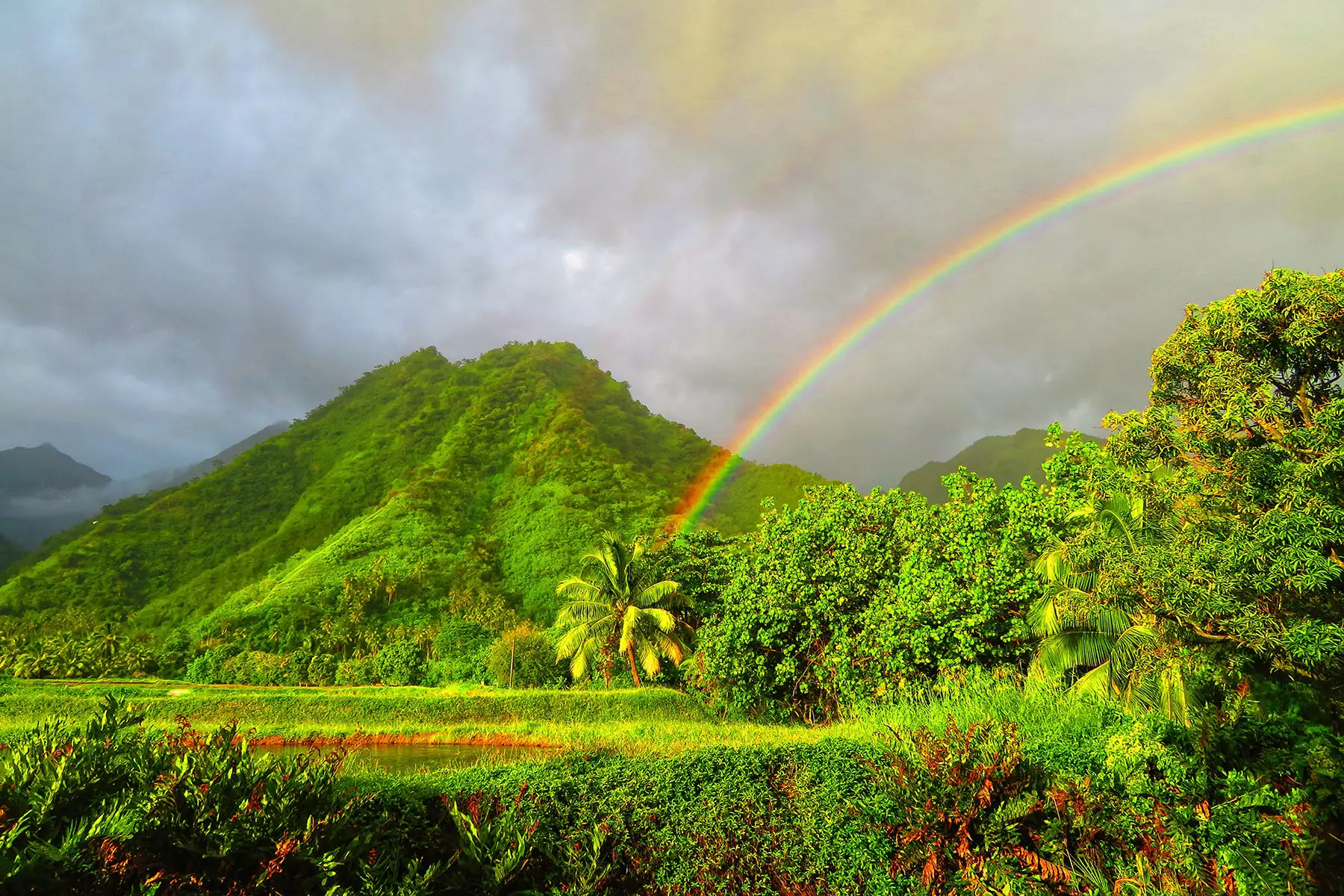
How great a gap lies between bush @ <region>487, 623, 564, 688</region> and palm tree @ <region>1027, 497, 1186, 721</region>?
2729 cm

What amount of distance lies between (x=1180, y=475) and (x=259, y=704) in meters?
27.5

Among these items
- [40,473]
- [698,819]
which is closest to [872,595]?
[698,819]

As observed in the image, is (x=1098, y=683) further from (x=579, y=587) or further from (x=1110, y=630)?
(x=579, y=587)

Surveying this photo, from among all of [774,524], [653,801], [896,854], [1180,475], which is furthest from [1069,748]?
[774,524]

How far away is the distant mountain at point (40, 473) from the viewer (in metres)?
112

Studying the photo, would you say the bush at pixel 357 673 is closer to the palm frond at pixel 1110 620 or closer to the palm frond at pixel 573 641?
the palm frond at pixel 573 641

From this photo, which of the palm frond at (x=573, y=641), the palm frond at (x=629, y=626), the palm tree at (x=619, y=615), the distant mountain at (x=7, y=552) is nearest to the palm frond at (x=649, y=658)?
the palm tree at (x=619, y=615)

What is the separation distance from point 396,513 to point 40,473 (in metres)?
98.8

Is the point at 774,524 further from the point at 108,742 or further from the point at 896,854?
the point at 108,742

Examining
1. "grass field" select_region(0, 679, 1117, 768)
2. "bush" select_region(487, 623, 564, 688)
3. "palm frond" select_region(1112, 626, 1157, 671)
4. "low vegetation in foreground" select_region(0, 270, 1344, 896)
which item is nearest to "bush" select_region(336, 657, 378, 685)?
"bush" select_region(487, 623, 564, 688)

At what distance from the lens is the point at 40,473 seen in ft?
390

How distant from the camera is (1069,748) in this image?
247 inches

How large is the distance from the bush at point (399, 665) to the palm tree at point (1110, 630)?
36.3 meters

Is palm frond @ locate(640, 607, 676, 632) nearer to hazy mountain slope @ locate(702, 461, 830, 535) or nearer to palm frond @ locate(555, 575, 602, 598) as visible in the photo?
palm frond @ locate(555, 575, 602, 598)
